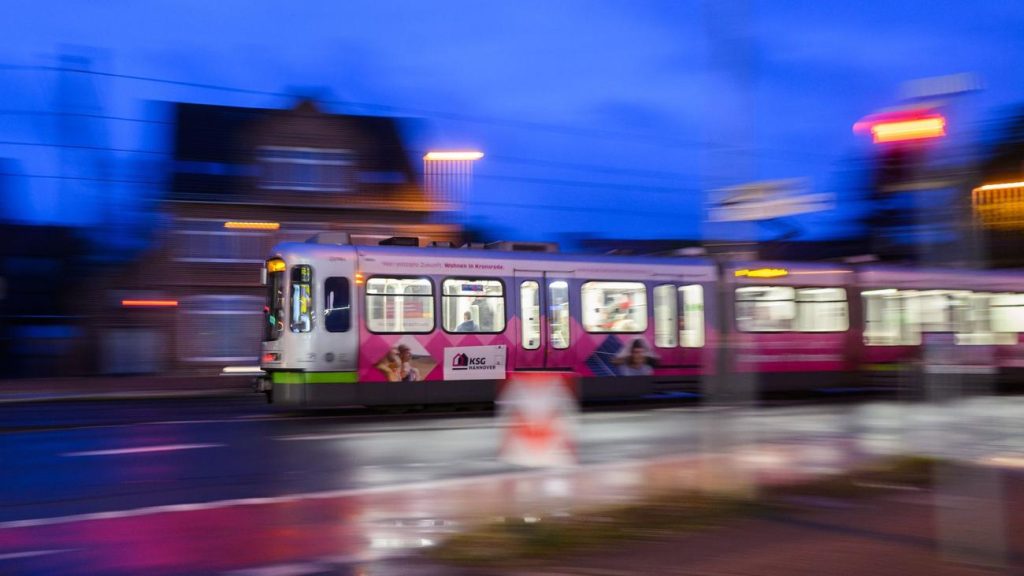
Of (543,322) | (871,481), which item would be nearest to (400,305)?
(543,322)

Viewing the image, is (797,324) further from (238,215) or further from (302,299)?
(238,215)

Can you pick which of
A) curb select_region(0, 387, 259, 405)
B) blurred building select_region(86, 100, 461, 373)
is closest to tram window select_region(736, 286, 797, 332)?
curb select_region(0, 387, 259, 405)

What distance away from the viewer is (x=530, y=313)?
693 inches

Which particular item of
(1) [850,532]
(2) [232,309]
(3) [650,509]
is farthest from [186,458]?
(2) [232,309]

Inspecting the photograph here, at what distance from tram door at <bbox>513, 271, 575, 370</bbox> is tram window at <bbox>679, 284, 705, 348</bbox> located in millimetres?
2724

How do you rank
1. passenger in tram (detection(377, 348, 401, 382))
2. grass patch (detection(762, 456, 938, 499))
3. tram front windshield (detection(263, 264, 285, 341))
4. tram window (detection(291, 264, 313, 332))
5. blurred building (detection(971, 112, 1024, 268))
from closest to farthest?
1. grass patch (detection(762, 456, 938, 499))
2. tram window (detection(291, 264, 313, 332))
3. tram front windshield (detection(263, 264, 285, 341))
4. passenger in tram (detection(377, 348, 401, 382))
5. blurred building (detection(971, 112, 1024, 268))

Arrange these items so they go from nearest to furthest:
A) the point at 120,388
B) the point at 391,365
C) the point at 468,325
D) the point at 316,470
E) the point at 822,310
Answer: the point at 316,470 < the point at 391,365 < the point at 468,325 < the point at 822,310 < the point at 120,388

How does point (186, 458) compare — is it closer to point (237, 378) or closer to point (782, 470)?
point (782, 470)

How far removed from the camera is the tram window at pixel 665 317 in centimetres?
1891

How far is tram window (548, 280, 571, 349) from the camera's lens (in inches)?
701

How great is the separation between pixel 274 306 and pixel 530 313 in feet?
15.6

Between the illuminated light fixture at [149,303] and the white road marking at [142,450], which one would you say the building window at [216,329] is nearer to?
the illuminated light fixture at [149,303]

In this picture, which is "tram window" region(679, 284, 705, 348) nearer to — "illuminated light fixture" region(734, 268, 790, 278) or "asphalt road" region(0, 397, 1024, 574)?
"illuminated light fixture" region(734, 268, 790, 278)

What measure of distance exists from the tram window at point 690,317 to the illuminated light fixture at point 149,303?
21.6 metres
